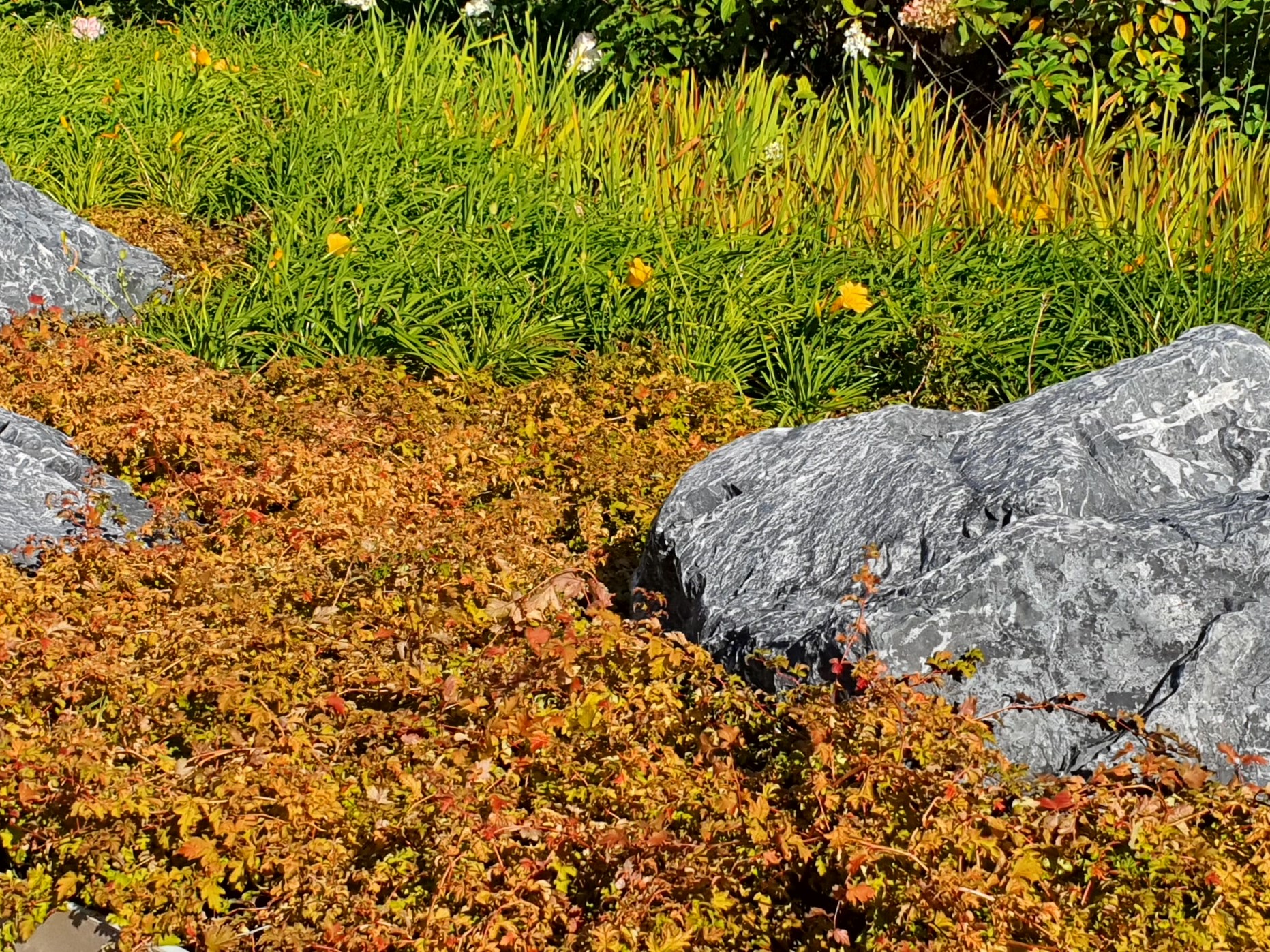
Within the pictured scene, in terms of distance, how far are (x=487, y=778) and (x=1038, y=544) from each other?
1.23 meters

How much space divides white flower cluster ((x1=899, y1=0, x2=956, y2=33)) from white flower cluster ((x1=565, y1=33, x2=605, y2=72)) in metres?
1.56

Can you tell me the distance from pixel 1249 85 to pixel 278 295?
4.39 m

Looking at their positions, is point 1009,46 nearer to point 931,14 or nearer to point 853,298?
point 931,14

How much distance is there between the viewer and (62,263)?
16.2 feet

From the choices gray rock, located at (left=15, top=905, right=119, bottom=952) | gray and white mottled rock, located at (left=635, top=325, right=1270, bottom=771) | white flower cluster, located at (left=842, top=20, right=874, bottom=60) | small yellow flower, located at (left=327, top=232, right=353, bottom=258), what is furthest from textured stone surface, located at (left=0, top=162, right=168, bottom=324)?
white flower cluster, located at (left=842, top=20, right=874, bottom=60)

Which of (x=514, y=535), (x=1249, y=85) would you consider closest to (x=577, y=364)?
(x=514, y=535)

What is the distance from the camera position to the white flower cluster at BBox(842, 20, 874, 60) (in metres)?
6.37

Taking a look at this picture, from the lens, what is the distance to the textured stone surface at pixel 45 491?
367cm

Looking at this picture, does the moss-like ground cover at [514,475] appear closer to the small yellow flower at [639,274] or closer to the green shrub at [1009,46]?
the small yellow flower at [639,274]

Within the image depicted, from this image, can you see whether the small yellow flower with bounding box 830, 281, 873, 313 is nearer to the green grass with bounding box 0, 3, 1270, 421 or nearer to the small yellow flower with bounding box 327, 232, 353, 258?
the green grass with bounding box 0, 3, 1270, 421

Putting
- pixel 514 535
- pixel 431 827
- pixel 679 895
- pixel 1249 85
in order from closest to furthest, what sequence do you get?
pixel 679 895
pixel 431 827
pixel 514 535
pixel 1249 85

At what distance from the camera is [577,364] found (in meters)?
4.67

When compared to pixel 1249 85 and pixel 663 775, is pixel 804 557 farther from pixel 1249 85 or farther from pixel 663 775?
pixel 1249 85

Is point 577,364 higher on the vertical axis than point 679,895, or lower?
higher
